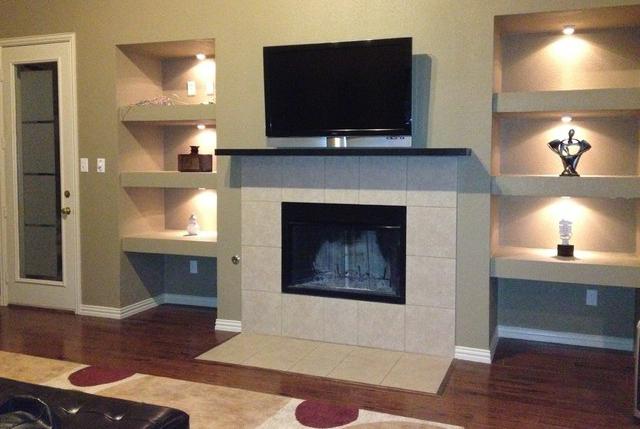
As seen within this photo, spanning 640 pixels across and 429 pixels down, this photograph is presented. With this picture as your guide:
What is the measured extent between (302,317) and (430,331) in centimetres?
92

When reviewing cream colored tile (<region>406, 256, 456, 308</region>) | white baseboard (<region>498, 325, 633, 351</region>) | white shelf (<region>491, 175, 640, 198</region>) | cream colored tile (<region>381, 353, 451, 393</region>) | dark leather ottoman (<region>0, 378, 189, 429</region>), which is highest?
white shelf (<region>491, 175, 640, 198</region>)

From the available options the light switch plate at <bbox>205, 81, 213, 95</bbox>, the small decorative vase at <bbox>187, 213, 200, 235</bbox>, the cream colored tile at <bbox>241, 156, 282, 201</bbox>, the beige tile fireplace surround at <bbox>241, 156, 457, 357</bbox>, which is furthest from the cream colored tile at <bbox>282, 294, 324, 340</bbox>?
the light switch plate at <bbox>205, 81, 213, 95</bbox>

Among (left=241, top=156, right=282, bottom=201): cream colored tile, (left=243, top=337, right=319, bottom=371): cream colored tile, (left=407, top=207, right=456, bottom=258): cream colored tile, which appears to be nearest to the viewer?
(left=243, top=337, right=319, bottom=371): cream colored tile

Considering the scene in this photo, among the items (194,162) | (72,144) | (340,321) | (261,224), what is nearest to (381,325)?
(340,321)

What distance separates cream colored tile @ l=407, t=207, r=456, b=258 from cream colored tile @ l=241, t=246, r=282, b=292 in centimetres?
99

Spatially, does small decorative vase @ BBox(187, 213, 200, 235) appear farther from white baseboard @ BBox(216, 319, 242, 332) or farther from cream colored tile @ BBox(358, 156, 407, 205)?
cream colored tile @ BBox(358, 156, 407, 205)

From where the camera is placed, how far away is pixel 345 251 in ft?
15.3

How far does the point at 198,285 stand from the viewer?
5.60m

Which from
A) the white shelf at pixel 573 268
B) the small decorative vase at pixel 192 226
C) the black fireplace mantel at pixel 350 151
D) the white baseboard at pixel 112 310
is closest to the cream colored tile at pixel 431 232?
the white shelf at pixel 573 268

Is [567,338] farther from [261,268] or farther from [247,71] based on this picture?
[247,71]

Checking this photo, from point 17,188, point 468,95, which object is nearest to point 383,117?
point 468,95

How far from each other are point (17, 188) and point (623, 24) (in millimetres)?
4858

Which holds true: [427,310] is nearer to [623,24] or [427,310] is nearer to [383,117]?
[383,117]

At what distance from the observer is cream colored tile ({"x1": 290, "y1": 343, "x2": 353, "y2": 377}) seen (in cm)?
397
